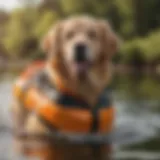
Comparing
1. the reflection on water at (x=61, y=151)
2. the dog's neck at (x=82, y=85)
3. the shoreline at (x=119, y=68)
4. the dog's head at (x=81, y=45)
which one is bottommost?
the reflection on water at (x=61, y=151)

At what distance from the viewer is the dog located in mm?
1416

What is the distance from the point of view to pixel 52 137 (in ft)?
4.68

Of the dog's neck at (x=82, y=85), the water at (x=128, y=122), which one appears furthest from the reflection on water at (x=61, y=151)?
the dog's neck at (x=82, y=85)

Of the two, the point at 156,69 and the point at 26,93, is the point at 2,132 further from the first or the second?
the point at 156,69

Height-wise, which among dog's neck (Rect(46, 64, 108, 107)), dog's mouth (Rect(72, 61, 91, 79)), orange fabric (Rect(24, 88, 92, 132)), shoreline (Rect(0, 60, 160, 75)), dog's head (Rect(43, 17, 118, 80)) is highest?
shoreline (Rect(0, 60, 160, 75))

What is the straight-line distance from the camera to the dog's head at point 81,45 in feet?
4.62

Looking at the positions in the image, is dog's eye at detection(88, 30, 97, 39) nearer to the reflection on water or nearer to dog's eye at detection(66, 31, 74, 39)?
dog's eye at detection(66, 31, 74, 39)

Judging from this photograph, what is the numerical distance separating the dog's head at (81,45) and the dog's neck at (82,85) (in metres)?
0.02

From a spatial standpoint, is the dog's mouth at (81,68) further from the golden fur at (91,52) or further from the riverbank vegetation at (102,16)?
the riverbank vegetation at (102,16)

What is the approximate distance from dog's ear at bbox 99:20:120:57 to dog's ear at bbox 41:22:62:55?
0.09m

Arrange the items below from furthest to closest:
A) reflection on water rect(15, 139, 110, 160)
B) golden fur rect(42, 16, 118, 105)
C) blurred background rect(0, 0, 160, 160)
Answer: blurred background rect(0, 0, 160, 160) → golden fur rect(42, 16, 118, 105) → reflection on water rect(15, 139, 110, 160)

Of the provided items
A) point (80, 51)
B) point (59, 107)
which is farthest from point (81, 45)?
point (59, 107)

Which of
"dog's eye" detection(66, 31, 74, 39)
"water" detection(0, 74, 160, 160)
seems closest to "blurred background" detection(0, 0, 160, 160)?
"water" detection(0, 74, 160, 160)

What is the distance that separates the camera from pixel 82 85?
4.85ft
